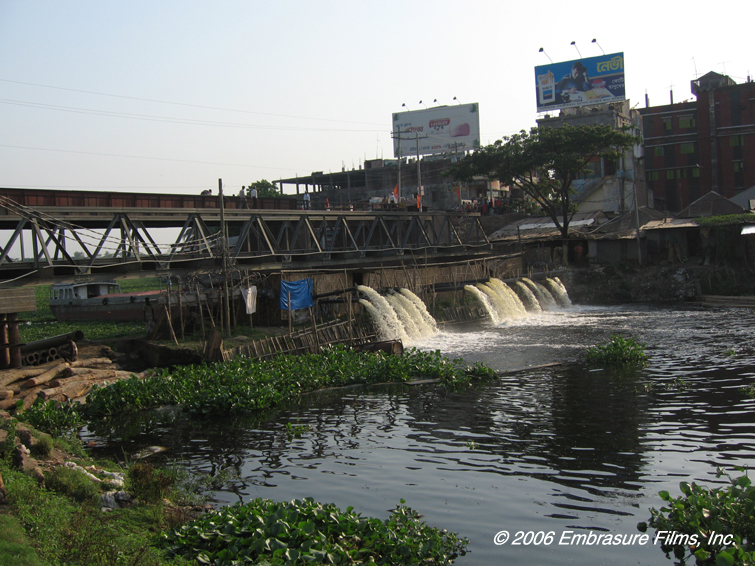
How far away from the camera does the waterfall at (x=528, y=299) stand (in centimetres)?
3994

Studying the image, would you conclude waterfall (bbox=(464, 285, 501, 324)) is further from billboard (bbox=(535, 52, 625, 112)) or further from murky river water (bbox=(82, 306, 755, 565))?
billboard (bbox=(535, 52, 625, 112))

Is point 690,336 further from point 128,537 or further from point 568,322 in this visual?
point 128,537

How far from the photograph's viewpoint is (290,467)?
13.0 m

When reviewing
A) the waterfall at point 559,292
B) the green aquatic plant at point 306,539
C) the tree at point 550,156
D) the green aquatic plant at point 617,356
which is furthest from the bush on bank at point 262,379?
the tree at point 550,156

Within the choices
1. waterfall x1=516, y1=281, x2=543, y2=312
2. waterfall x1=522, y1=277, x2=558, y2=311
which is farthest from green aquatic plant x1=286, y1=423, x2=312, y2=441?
waterfall x1=522, y1=277, x2=558, y2=311

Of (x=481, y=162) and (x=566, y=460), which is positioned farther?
(x=481, y=162)

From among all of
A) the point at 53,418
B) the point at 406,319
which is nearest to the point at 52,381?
the point at 53,418

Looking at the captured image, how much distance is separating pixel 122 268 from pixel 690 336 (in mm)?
25335

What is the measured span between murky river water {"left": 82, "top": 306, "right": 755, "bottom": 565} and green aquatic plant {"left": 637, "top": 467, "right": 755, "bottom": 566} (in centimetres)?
40

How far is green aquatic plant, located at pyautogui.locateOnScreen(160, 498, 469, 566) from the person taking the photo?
8.36 metres

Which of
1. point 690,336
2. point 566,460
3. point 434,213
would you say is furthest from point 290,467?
point 434,213

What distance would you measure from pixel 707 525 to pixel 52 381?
17.9 meters

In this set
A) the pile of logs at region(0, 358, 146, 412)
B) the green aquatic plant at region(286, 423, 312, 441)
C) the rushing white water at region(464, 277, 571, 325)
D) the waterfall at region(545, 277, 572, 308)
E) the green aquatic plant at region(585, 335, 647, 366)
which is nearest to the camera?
the green aquatic plant at region(286, 423, 312, 441)

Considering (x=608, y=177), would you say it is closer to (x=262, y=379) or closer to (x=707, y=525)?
(x=262, y=379)
